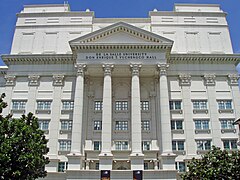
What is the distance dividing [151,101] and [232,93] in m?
12.7

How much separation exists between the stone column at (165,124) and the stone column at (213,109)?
752 centimetres

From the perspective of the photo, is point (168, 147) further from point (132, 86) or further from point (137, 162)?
point (132, 86)

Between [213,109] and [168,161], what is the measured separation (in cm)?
1168

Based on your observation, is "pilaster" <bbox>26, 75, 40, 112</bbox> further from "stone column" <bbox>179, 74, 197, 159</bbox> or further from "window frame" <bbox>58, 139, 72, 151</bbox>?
"stone column" <bbox>179, 74, 197, 159</bbox>

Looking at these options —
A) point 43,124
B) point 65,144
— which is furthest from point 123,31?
point 65,144

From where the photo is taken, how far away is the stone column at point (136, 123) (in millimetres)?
38125

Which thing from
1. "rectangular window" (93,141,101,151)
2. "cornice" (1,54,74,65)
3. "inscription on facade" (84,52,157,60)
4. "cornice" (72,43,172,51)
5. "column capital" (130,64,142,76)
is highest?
"cornice" (72,43,172,51)

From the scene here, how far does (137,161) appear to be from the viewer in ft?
125

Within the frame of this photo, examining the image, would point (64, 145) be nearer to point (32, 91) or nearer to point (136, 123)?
point (32, 91)

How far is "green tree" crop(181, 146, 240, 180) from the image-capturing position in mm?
26581

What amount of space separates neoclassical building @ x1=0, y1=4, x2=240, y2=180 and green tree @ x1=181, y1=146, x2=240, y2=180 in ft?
31.6

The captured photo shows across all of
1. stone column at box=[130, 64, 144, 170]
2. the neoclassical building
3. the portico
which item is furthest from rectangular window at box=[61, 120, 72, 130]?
stone column at box=[130, 64, 144, 170]

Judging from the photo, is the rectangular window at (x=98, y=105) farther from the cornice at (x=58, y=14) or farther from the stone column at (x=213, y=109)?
the cornice at (x=58, y=14)

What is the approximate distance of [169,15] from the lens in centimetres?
5197
